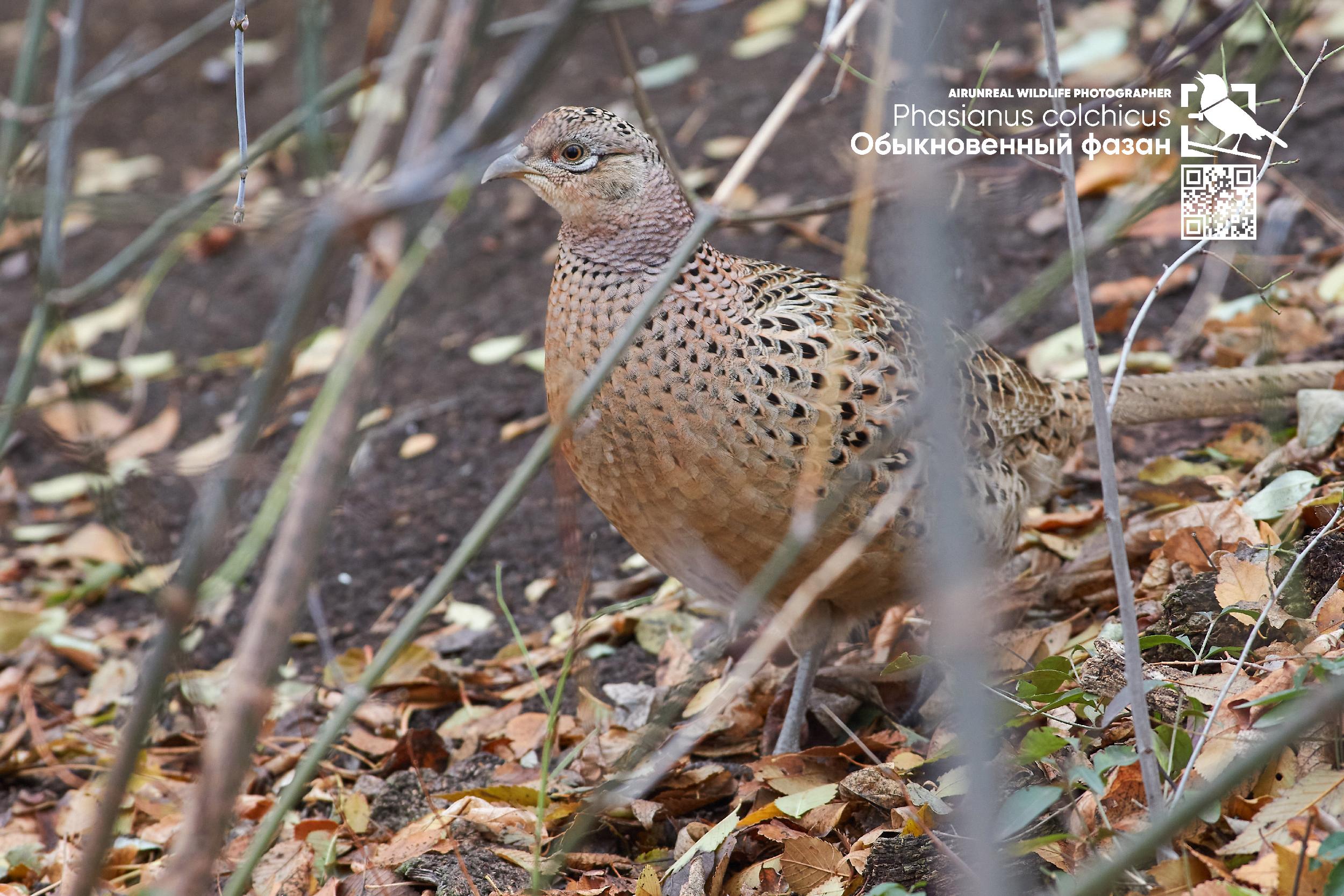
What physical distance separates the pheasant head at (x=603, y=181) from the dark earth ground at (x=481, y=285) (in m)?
0.63

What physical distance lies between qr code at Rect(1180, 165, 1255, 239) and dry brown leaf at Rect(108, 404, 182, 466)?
451 cm

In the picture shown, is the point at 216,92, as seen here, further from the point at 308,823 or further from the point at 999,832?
the point at 999,832

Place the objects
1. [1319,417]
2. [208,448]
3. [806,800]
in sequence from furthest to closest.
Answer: [208,448]
[1319,417]
[806,800]

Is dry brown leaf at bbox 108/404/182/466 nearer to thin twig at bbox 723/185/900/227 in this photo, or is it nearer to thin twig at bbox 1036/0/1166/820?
thin twig at bbox 723/185/900/227

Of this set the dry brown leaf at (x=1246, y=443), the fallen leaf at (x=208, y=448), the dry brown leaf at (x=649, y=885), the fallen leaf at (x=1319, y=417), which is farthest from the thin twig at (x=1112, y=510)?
the fallen leaf at (x=208, y=448)

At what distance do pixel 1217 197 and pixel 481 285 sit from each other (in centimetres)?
367

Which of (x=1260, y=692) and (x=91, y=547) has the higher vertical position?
(x=91, y=547)

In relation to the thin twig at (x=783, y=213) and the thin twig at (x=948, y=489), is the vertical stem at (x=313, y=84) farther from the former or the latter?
the thin twig at (x=948, y=489)

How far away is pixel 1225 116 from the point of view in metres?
3.44

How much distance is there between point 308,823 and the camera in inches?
121

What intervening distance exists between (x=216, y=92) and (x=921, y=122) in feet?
26.7

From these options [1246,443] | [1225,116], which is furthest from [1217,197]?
[1246,443]

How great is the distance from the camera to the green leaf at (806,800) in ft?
8.77

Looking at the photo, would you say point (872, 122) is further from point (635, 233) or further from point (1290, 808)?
point (1290, 808)
